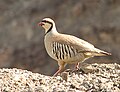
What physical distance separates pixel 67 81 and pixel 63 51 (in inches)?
80.0

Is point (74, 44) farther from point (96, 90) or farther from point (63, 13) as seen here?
point (63, 13)

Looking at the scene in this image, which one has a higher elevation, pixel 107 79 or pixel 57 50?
pixel 57 50

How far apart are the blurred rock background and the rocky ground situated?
39.2ft

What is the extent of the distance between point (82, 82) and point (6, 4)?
61.8 ft

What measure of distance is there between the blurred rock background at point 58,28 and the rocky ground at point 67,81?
11945mm

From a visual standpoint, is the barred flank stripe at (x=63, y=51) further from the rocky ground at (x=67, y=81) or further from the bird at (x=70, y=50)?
the rocky ground at (x=67, y=81)

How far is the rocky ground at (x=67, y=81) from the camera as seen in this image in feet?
21.7

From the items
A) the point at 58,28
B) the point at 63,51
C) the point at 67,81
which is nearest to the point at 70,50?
the point at 63,51

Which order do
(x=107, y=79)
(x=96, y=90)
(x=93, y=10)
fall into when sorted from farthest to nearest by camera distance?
(x=93, y=10) → (x=107, y=79) → (x=96, y=90)

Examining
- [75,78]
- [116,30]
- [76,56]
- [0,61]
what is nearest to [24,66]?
[0,61]

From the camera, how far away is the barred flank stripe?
9.09 metres

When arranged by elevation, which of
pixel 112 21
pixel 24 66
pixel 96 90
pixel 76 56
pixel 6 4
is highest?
pixel 6 4

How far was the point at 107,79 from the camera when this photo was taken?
7234mm

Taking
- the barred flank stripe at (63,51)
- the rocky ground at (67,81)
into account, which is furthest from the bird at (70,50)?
the rocky ground at (67,81)
